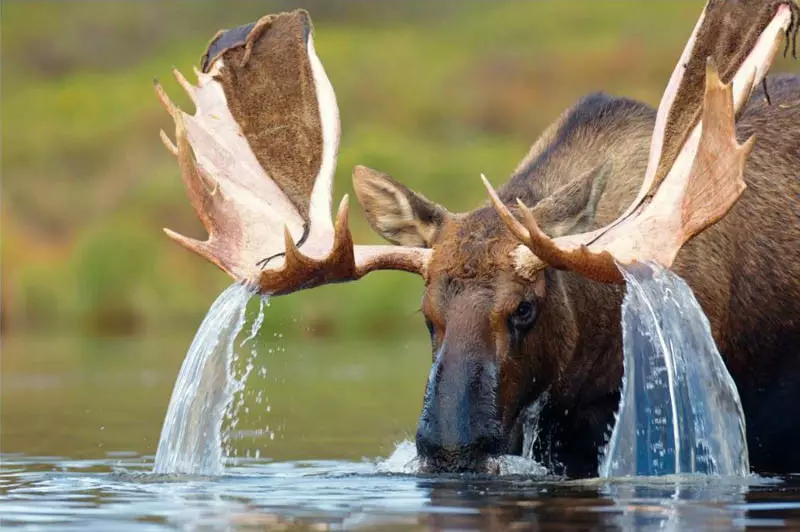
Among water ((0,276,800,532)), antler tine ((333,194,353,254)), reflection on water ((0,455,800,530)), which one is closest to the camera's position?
reflection on water ((0,455,800,530))

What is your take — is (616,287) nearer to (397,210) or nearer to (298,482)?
(397,210)

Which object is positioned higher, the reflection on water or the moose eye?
the moose eye

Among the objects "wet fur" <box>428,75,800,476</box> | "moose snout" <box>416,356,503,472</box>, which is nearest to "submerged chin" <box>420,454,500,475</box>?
"moose snout" <box>416,356,503,472</box>

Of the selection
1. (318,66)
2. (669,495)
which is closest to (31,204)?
(318,66)

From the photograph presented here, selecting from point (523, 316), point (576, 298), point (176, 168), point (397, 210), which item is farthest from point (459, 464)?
point (176, 168)

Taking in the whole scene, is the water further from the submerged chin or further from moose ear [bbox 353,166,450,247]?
moose ear [bbox 353,166,450,247]

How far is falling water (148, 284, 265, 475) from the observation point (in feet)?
32.4

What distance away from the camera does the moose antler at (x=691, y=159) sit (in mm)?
9016

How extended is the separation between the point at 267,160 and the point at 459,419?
8.40 ft

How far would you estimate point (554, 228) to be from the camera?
9609 millimetres

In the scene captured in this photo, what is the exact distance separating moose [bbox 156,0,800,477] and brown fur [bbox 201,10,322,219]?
0.01 m

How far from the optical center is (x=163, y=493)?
9031mm

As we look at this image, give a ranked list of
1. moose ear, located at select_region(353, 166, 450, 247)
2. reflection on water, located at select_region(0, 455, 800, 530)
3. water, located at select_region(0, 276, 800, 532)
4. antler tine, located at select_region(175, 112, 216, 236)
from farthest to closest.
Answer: antler tine, located at select_region(175, 112, 216, 236)
moose ear, located at select_region(353, 166, 450, 247)
water, located at select_region(0, 276, 800, 532)
reflection on water, located at select_region(0, 455, 800, 530)

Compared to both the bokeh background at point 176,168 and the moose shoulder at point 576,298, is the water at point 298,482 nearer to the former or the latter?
the bokeh background at point 176,168
